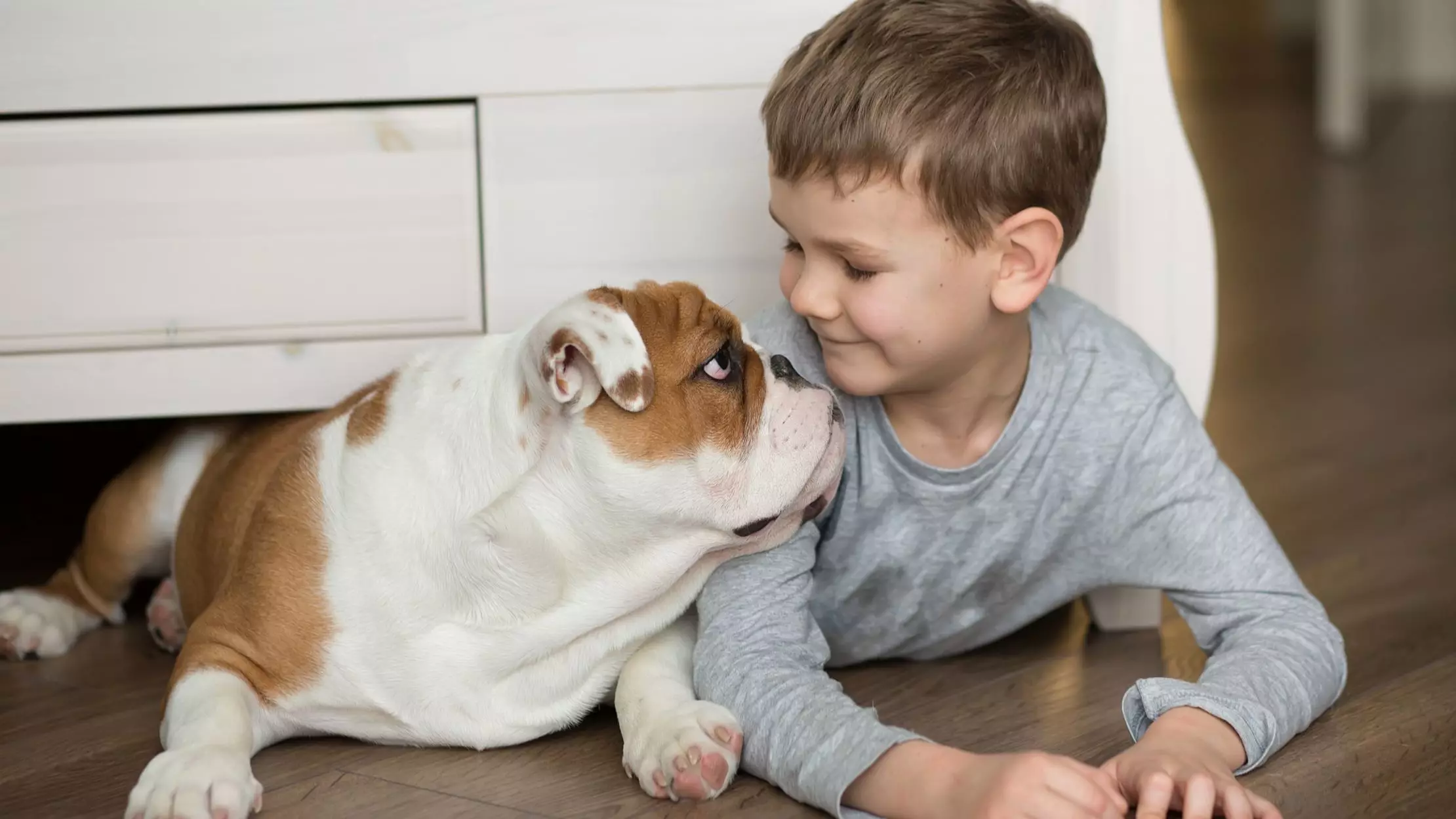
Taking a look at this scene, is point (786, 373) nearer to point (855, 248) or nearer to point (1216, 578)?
point (855, 248)

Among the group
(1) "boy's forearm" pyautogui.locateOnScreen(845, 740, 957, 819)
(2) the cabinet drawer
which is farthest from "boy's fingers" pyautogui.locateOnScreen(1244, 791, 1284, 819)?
(2) the cabinet drawer

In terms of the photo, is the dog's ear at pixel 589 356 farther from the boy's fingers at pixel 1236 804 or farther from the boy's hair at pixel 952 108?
the boy's fingers at pixel 1236 804

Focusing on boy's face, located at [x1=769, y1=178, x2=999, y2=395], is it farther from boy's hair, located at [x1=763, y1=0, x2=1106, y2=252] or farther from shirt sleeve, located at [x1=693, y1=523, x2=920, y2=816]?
shirt sleeve, located at [x1=693, y1=523, x2=920, y2=816]

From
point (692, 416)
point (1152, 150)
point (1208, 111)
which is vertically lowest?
point (1208, 111)

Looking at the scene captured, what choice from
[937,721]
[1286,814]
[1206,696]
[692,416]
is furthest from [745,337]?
[1286,814]

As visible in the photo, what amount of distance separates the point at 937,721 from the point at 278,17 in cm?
99

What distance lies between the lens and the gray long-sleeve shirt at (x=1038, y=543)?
140cm

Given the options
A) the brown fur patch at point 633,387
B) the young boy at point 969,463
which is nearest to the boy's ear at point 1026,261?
the young boy at point 969,463

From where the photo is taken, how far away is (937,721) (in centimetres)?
145

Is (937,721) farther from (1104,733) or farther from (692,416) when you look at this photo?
(692,416)

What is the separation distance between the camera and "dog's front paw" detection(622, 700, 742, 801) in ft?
4.10

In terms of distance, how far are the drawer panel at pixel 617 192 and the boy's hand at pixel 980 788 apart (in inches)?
26.2

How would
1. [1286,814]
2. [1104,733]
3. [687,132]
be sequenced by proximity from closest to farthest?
[1286,814], [1104,733], [687,132]

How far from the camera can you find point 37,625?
171cm
